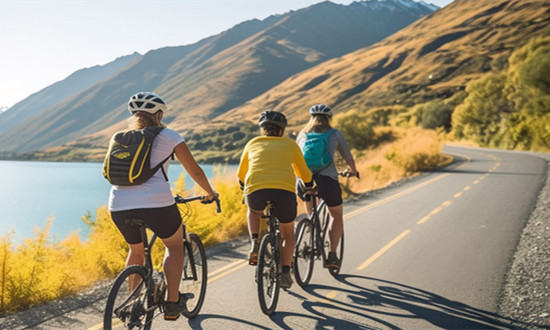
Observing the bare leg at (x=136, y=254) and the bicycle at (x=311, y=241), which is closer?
the bare leg at (x=136, y=254)

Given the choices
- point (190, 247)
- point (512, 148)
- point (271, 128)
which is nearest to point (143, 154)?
point (190, 247)

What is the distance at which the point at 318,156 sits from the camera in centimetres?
548

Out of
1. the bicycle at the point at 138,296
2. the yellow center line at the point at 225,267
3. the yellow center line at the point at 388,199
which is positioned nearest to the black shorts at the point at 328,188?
the yellow center line at the point at 225,267

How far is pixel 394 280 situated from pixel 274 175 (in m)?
2.65

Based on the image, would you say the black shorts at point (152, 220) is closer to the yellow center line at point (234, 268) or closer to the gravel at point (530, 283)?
the yellow center line at point (234, 268)

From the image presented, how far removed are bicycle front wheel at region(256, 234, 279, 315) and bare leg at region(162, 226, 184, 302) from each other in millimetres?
924

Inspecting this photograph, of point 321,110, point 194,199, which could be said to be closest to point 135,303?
point 194,199

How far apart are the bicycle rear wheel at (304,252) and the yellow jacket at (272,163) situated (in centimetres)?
Answer: 109

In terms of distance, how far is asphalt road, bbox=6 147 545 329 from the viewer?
4.47 meters

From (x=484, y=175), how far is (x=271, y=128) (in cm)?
1673

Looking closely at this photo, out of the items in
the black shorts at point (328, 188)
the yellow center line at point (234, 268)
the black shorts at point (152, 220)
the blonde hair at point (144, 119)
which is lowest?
the yellow center line at point (234, 268)

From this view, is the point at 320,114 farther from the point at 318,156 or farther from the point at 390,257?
the point at 390,257

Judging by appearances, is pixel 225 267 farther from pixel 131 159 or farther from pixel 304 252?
pixel 131 159

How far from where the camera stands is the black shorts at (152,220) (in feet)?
10.5
